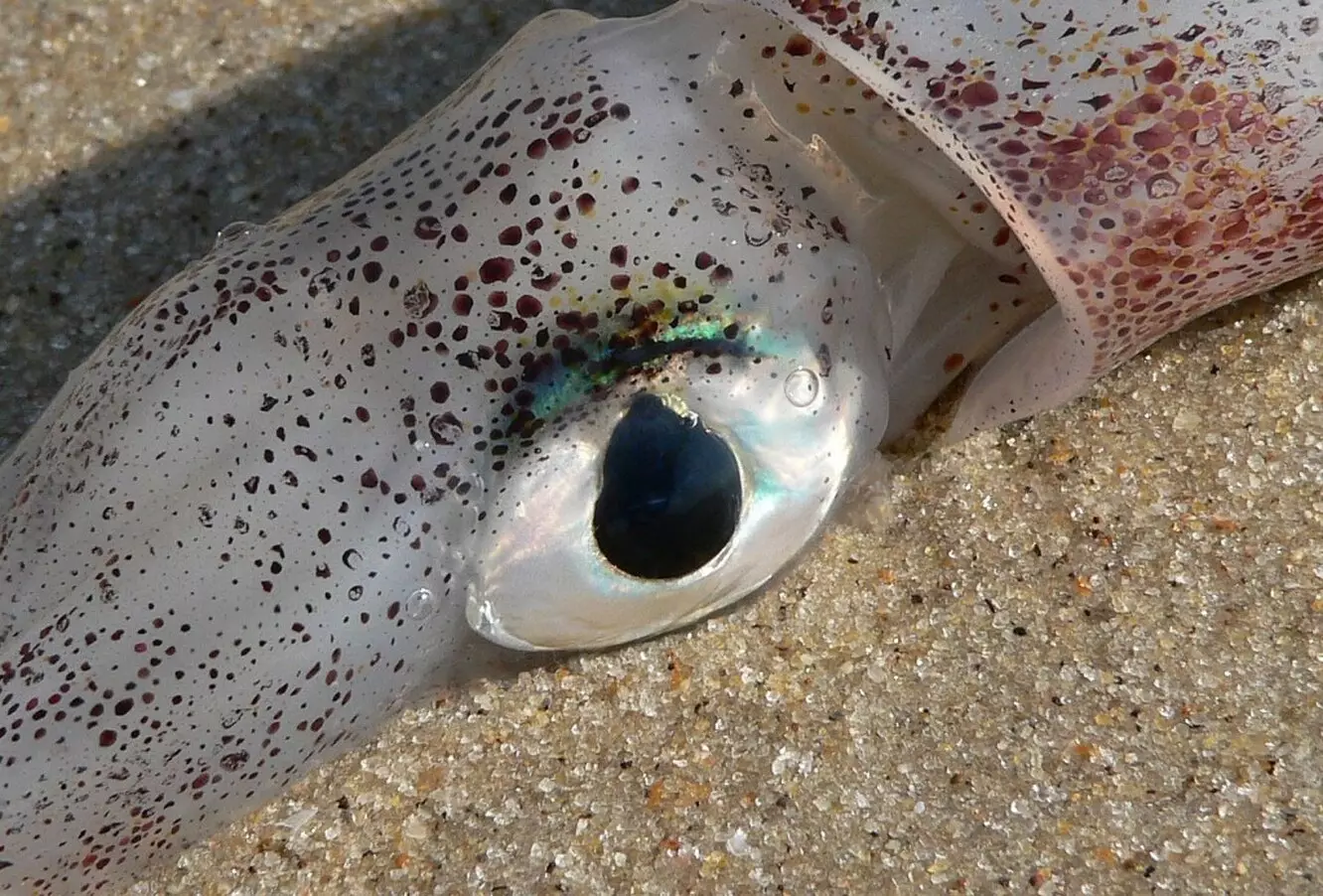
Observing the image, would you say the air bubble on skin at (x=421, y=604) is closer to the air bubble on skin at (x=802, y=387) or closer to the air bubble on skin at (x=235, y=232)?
the air bubble on skin at (x=802, y=387)

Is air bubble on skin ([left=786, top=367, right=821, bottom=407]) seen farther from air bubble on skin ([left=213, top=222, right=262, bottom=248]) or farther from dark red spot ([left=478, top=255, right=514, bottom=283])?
air bubble on skin ([left=213, top=222, right=262, bottom=248])

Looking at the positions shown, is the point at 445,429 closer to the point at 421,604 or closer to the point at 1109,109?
the point at 421,604

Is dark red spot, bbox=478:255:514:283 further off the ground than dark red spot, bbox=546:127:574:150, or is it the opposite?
dark red spot, bbox=546:127:574:150

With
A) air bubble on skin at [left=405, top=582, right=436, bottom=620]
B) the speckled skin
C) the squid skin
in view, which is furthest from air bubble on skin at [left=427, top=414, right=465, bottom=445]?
the speckled skin

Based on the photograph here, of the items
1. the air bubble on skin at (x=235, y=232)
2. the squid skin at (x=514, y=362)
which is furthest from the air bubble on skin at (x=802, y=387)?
the air bubble on skin at (x=235, y=232)

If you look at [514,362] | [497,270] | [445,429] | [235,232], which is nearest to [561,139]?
[497,270]

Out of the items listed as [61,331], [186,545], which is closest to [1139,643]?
[186,545]

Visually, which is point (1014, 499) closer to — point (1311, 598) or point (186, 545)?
point (1311, 598)

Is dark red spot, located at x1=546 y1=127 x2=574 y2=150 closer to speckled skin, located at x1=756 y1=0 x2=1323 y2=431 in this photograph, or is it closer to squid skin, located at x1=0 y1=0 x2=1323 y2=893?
squid skin, located at x1=0 y1=0 x2=1323 y2=893

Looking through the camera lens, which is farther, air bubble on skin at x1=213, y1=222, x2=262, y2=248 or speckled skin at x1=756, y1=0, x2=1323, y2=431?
air bubble on skin at x1=213, y1=222, x2=262, y2=248

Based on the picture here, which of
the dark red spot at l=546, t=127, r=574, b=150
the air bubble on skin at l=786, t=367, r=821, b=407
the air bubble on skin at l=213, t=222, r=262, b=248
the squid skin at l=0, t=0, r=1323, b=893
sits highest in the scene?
the air bubble on skin at l=213, t=222, r=262, b=248
